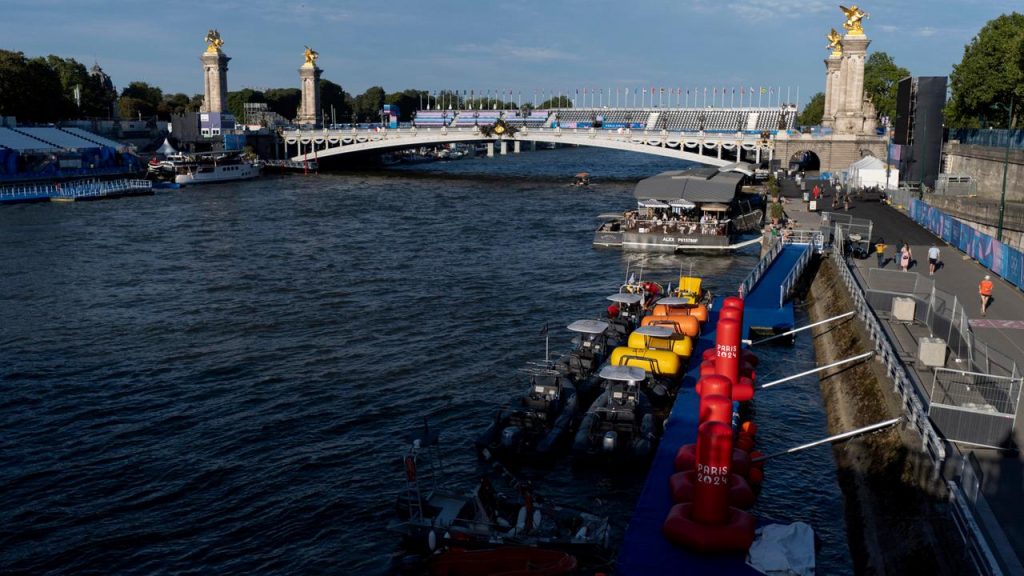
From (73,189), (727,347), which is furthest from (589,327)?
(73,189)

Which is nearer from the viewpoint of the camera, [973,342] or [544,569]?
[544,569]

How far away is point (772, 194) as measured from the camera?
7362cm

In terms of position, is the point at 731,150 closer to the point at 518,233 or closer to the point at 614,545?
the point at 518,233

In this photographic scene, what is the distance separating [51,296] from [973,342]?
3889 cm

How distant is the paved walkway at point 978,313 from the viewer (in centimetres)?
1595

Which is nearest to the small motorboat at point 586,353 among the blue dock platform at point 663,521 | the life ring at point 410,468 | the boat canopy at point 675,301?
the boat canopy at point 675,301

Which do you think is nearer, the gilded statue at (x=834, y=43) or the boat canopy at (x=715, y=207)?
the boat canopy at (x=715, y=207)

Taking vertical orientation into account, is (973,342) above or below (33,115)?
below

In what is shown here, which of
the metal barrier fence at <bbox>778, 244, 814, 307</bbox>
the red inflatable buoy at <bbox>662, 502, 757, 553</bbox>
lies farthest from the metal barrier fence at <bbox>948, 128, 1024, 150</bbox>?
the red inflatable buoy at <bbox>662, 502, 757, 553</bbox>

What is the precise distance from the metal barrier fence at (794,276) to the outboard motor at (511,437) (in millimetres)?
17564

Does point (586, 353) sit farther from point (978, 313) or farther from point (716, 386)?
point (978, 313)

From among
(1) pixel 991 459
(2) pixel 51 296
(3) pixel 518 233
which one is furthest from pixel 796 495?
(3) pixel 518 233

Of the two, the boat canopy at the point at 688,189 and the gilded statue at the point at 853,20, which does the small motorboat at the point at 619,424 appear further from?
the gilded statue at the point at 853,20

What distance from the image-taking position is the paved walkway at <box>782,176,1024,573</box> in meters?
16.0
